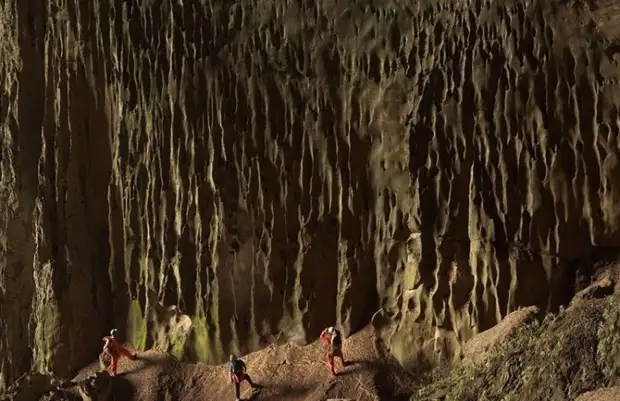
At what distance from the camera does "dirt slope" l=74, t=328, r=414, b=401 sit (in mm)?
9586

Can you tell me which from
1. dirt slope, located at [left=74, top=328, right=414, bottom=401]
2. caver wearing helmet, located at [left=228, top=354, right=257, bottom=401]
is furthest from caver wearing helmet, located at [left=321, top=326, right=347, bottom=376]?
caver wearing helmet, located at [left=228, top=354, right=257, bottom=401]

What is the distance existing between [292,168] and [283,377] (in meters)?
2.81

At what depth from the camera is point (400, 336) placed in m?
9.89

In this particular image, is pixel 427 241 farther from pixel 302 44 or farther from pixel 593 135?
pixel 302 44

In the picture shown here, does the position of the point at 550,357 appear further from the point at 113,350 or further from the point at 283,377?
the point at 113,350

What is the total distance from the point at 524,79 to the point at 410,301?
10.2 feet

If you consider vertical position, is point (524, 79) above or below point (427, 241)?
above

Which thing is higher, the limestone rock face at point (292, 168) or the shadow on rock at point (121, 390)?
the limestone rock face at point (292, 168)

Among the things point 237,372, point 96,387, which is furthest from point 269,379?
point 96,387

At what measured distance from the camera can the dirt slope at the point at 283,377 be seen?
31.4 ft

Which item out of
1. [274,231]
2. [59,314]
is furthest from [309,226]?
[59,314]

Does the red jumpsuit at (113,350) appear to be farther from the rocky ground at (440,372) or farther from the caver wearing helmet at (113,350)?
the rocky ground at (440,372)

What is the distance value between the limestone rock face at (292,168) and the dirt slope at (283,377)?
260 mm

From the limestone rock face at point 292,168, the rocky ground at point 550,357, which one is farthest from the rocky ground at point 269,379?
the rocky ground at point 550,357
